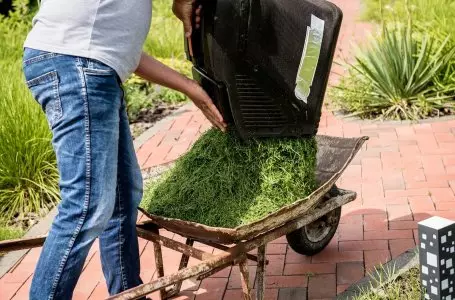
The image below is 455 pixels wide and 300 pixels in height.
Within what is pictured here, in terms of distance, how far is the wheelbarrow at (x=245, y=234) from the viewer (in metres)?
3.03

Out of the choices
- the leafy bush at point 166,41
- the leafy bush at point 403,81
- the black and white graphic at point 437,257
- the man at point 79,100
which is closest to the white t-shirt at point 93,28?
the man at point 79,100

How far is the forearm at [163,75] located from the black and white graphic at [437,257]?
1.04 metres

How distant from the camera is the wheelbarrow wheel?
4.12 m

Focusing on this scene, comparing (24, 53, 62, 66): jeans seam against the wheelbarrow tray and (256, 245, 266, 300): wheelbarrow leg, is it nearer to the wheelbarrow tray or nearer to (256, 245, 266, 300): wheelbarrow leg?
the wheelbarrow tray

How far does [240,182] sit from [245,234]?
1.11 ft

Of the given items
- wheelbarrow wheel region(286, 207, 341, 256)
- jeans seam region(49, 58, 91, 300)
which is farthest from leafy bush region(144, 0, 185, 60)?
jeans seam region(49, 58, 91, 300)

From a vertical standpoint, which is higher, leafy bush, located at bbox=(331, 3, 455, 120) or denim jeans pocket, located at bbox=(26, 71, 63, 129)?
denim jeans pocket, located at bbox=(26, 71, 63, 129)

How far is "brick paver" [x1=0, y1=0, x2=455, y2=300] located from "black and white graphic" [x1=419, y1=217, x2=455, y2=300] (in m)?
0.80

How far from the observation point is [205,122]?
6812mm

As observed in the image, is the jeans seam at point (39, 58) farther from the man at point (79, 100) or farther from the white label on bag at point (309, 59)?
the white label on bag at point (309, 59)

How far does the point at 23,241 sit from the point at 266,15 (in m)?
1.27

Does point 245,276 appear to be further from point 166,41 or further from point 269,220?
point 166,41

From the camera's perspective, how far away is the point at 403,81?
655 cm

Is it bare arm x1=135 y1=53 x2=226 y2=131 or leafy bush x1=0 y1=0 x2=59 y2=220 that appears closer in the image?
bare arm x1=135 y1=53 x2=226 y2=131
